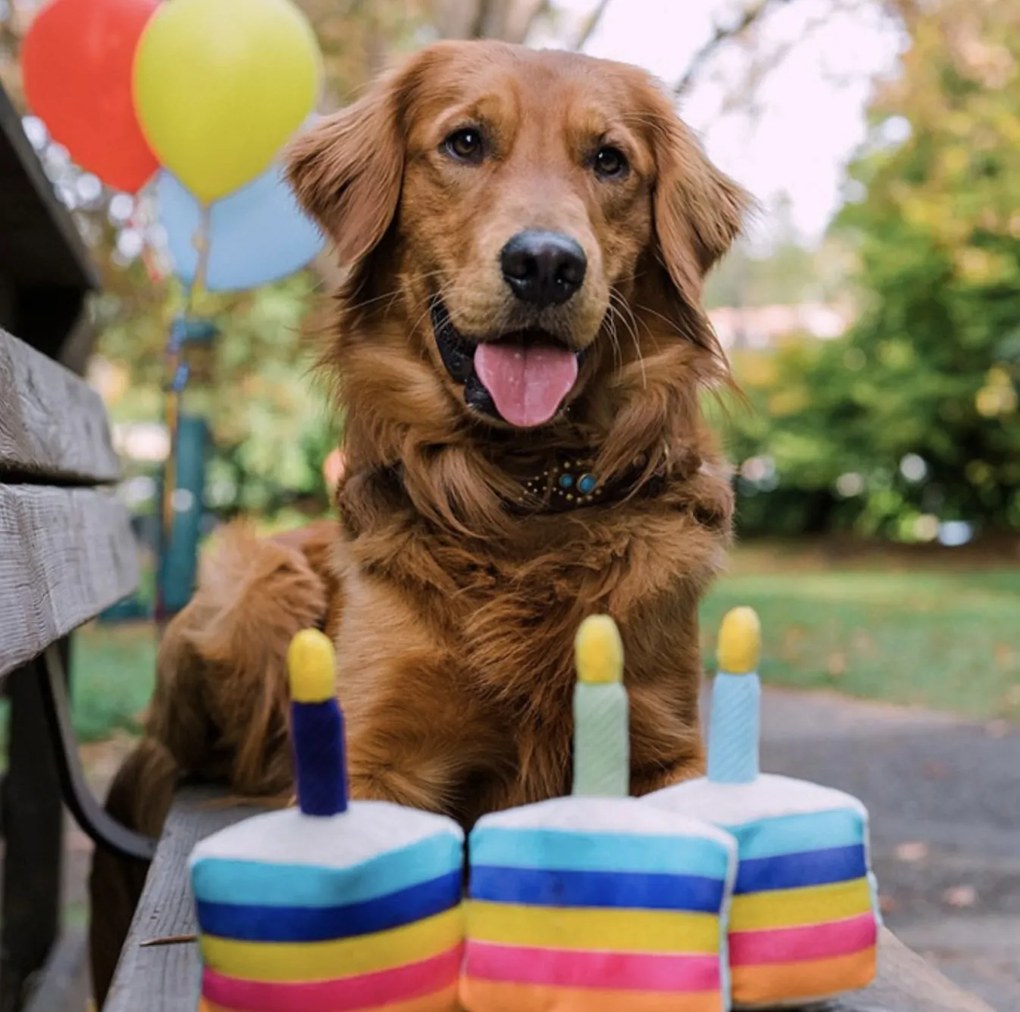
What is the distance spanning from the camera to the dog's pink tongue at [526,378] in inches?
78.8

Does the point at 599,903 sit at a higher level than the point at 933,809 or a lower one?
higher

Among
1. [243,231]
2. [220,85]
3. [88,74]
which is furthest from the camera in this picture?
[243,231]

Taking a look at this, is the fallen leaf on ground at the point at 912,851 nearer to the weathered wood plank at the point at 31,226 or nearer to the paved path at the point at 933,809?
the paved path at the point at 933,809

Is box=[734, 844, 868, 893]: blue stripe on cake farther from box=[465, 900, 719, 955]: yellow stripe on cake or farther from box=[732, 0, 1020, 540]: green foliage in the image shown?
box=[732, 0, 1020, 540]: green foliage

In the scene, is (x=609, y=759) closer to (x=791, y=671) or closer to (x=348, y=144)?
(x=348, y=144)

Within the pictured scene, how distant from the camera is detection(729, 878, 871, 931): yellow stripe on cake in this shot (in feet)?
3.68

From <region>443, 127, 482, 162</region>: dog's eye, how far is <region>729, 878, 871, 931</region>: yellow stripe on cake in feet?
4.79

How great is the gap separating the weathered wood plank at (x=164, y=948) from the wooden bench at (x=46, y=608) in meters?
0.35

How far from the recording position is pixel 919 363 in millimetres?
19078

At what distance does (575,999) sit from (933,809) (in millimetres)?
5010

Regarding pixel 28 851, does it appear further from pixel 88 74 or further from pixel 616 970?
pixel 616 970

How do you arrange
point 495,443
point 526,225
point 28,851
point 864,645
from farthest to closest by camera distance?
Answer: point 864,645 < point 28,851 < point 495,443 < point 526,225

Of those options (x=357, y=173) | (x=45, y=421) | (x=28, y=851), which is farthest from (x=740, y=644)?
(x=28, y=851)

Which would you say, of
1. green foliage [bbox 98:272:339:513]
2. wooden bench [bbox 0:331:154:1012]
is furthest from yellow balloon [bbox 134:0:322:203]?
green foliage [bbox 98:272:339:513]
